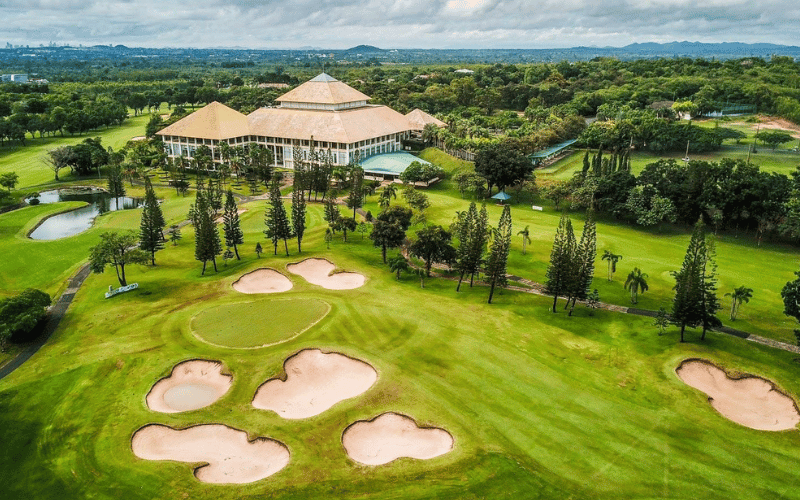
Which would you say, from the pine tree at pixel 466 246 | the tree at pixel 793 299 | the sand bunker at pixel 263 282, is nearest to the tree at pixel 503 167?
the pine tree at pixel 466 246

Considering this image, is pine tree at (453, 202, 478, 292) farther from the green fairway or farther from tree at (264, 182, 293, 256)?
tree at (264, 182, 293, 256)

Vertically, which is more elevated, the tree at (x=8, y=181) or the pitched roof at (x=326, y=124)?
the pitched roof at (x=326, y=124)

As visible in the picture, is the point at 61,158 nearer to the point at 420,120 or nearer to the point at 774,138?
the point at 420,120

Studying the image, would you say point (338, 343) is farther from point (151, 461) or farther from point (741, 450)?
point (741, 450)

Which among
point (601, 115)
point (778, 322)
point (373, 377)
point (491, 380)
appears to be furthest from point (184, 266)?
point (601, 115)

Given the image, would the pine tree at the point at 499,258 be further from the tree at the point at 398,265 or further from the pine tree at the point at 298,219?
the pine tree at the point at 298,219

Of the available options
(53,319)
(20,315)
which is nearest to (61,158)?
(53,319)

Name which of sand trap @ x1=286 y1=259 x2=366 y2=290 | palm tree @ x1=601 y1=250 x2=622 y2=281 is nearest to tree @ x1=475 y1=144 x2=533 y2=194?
palm tree @ x1=601 y1=250 x2=622 y2=281

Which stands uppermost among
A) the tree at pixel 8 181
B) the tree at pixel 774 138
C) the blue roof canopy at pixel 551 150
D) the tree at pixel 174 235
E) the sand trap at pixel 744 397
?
the tree at pixel 774 138
